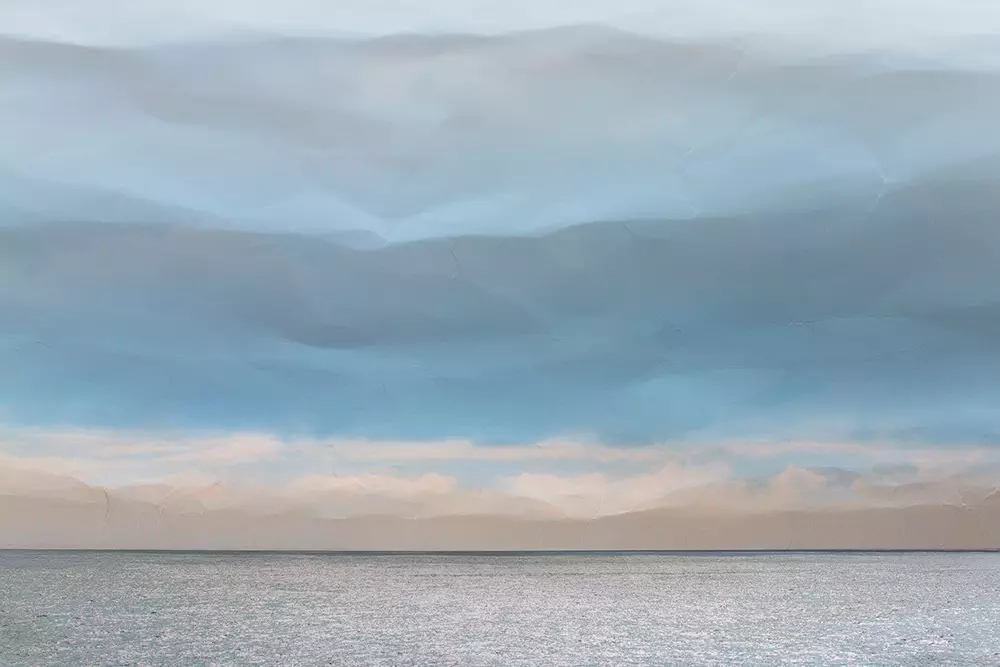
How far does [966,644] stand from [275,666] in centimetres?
832

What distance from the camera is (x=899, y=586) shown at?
96.2ft

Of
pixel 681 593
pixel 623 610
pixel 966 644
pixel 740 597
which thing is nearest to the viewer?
pixel 966 644

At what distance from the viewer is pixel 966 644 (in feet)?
40.7

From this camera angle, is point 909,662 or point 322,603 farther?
point 322,603

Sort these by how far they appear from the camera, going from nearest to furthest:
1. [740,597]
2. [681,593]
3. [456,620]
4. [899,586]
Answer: [456,620] → [740,597] → [681,593] → [899,586]

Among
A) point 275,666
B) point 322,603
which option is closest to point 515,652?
point 275,666

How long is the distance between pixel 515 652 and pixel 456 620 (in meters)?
5.40

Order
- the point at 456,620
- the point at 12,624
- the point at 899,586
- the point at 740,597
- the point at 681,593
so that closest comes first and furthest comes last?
1. the point at 12,624
2. the point at 456,620
3. the point at 740,597
4. the point at 681,593
5. the point at 899,586

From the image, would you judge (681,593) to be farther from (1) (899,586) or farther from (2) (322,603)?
(2) (322,603)

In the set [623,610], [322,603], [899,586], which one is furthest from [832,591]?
[322,603]

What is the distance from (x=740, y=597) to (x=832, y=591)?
3975 millimetres

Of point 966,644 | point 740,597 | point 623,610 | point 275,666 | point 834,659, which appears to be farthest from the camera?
point 740,597

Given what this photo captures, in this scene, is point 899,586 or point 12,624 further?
point 899,586

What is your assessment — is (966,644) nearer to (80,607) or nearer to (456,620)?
(456,620)
